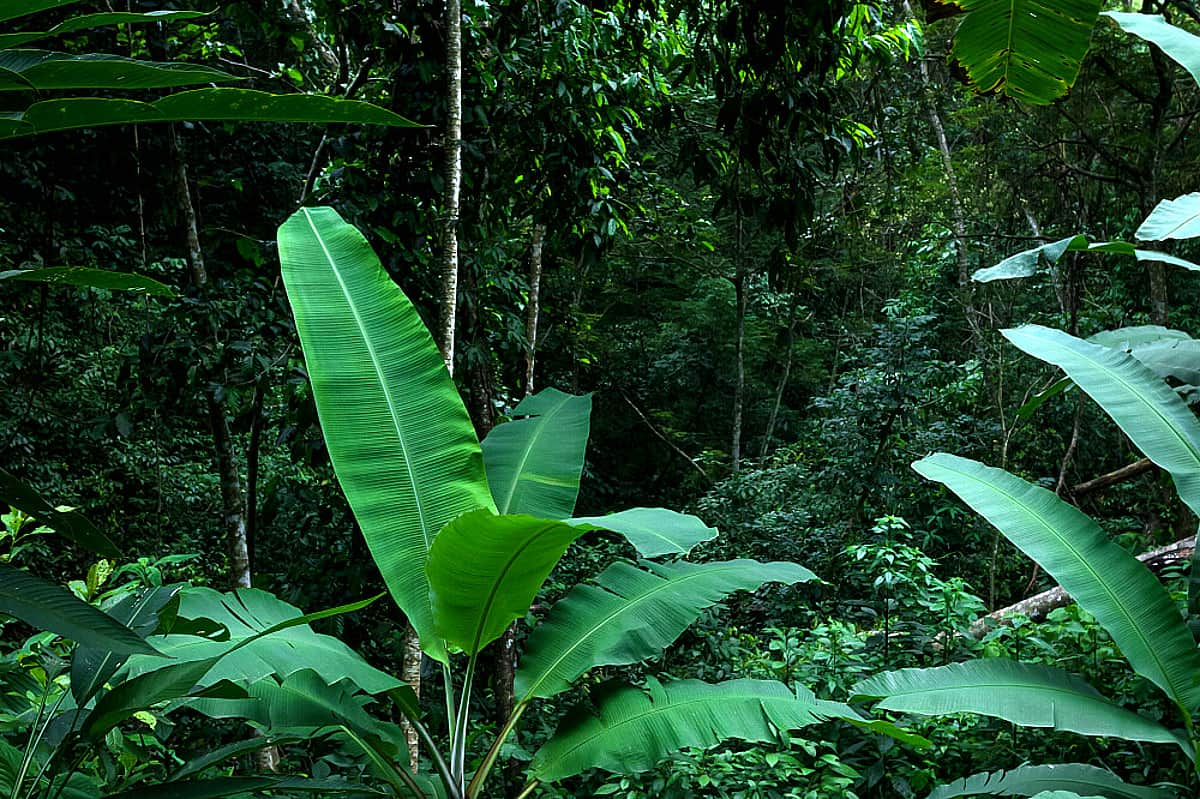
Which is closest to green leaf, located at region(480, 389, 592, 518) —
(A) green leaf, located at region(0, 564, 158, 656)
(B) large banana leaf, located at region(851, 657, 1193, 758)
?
(B) large banana leaf, located at region(851, 657, 1193, 758)

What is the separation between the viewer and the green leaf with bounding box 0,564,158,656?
0.83 meters

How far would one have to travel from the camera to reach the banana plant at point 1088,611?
1737 mm

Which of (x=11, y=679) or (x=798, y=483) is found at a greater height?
(x=11, y=679)

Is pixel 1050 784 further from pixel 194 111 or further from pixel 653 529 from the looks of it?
pixel 194 111

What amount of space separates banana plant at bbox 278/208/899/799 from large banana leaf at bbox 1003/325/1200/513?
87 cm

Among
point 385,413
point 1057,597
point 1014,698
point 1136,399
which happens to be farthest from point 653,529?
point 1057,597

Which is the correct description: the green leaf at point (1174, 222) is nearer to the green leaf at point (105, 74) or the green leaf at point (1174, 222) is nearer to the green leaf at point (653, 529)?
the green leaf at point (653, 529)

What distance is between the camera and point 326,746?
3273 millimetres

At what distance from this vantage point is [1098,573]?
1.93 meters

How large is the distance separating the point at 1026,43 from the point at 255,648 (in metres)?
2.14

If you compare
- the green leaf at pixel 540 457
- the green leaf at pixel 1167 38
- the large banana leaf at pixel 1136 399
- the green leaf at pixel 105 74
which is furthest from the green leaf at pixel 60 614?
the green leaf at pixel 1167 38

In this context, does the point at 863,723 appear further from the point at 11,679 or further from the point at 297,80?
the point at 297,80

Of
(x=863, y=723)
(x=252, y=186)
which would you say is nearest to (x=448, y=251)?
(x=863, y=723)

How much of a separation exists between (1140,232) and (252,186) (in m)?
4.47
